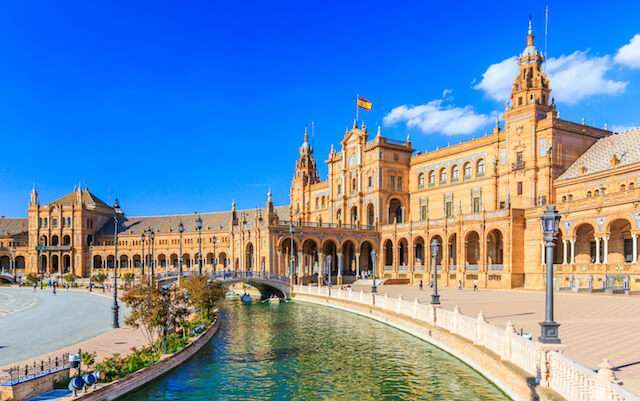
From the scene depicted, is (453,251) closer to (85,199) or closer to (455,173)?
(455,173)

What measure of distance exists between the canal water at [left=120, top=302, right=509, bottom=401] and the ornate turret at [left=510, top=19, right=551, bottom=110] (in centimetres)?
3653

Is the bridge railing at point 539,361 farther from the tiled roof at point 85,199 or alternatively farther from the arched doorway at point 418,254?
the tiled roof at point 85,199

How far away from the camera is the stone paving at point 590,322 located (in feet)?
51.5

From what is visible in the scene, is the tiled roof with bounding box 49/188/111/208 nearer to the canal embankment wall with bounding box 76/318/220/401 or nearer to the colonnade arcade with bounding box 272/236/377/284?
the colonnade arcade with bounding box 272/236/377/284

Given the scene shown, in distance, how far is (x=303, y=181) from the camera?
3787 inches

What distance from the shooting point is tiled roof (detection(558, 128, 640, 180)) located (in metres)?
49.8

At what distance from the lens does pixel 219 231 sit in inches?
4247

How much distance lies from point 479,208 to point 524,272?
43.8 feet

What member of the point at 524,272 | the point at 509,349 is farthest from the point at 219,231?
the point at 509,349

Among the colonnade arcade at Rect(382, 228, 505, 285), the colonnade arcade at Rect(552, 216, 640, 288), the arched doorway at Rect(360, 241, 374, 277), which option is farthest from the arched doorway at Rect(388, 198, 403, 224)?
the colonnade arcade at Rect(552, 216, 640, 288)

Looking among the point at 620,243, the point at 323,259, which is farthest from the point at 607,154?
the point at 323,259

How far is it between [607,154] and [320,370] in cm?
4409

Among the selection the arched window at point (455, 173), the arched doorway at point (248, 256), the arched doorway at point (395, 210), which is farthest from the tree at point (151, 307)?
the arched doorway at point (395, 210)

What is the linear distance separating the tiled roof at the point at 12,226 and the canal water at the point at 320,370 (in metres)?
111
